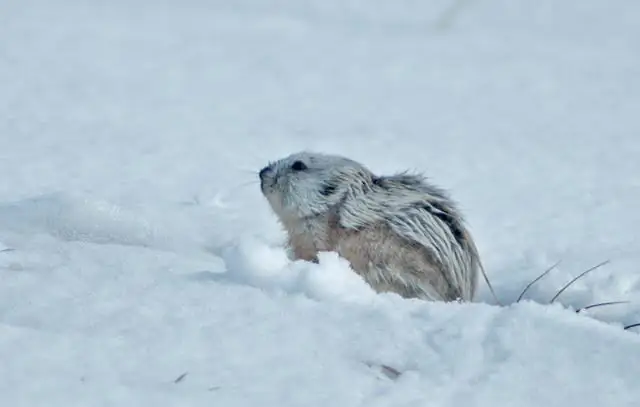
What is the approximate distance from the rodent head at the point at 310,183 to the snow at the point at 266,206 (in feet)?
0.95

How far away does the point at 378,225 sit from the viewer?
13.5 feet

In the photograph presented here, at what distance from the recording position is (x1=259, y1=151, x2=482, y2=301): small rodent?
404 centimetres

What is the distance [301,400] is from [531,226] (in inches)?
101

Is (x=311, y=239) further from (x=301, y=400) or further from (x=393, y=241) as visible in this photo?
(x=301, y=400)

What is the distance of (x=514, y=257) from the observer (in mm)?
4523

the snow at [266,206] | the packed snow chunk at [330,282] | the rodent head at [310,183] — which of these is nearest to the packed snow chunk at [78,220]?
the snow at [266,206]

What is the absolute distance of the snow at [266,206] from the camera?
272 centimetres

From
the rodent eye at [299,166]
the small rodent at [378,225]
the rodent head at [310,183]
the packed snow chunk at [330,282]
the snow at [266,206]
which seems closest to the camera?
the snow at [266,206]

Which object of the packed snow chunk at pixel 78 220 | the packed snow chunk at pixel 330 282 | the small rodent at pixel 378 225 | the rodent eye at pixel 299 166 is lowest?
the packed snow chunk at pixel 78 220

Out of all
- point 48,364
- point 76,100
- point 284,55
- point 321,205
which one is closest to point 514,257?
point 321,205

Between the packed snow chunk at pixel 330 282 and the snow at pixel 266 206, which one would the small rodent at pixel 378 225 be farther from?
the packed snow chunk at pixel 330 282

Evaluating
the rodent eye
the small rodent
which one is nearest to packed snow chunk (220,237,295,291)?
the small rodent

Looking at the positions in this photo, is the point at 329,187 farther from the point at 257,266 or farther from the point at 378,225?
the point at 257,266

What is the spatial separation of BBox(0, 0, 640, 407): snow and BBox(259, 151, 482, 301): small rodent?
292mm
